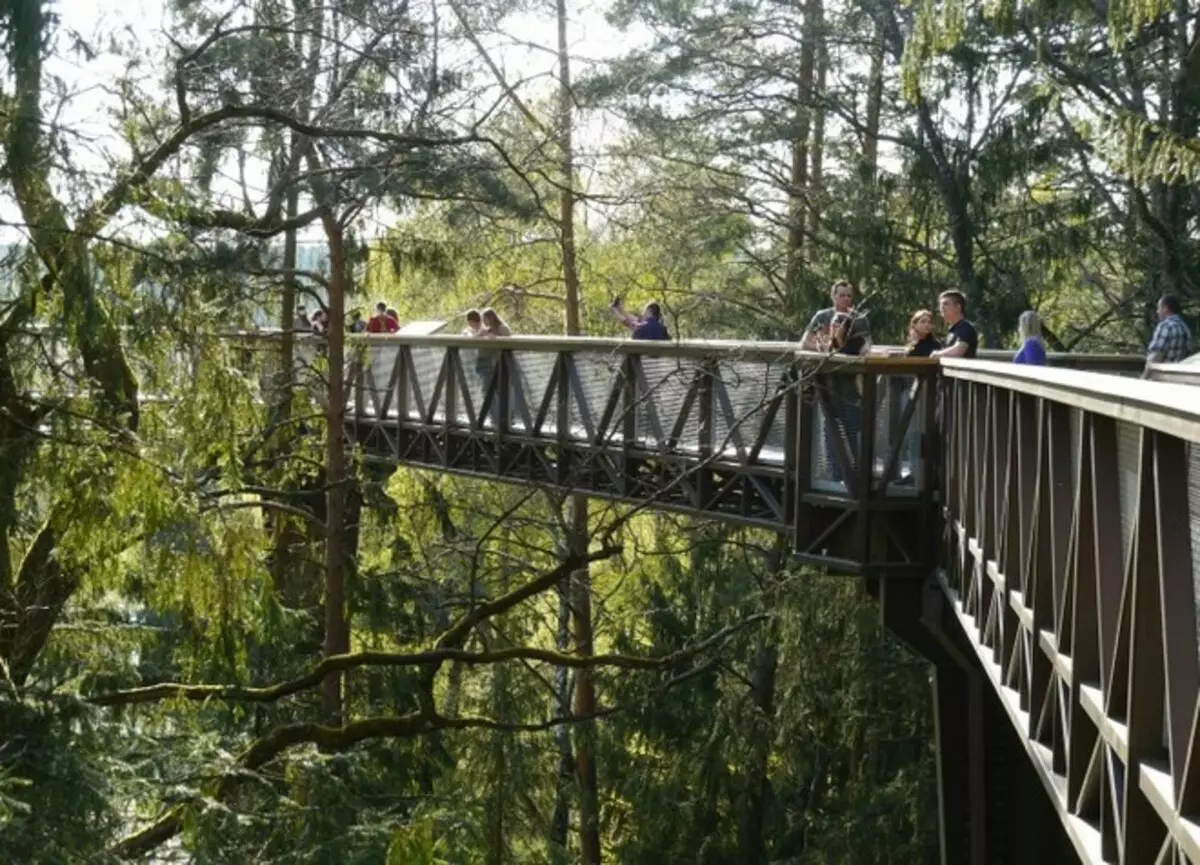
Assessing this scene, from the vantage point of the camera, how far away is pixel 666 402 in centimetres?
1276

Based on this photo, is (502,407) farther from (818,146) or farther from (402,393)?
(818,146)

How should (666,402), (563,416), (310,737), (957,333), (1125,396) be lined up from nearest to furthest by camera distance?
(1125,396), (957,333), (310,737), (666,402), (563,416)

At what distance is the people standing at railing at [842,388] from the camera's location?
34.9 feet

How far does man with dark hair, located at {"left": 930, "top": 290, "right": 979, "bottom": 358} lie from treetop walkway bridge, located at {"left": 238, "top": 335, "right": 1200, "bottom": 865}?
0.58 ft

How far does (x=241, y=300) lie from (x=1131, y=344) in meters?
11.4

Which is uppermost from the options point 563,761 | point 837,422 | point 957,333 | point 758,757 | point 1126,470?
point 957,333

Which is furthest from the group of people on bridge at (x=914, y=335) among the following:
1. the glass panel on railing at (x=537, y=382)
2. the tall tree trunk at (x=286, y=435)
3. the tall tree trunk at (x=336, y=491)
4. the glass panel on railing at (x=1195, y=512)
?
the glass panel on railing at (x=1195, y=512)

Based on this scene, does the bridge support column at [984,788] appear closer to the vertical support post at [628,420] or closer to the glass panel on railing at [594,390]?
the vertical support post at [628,420]

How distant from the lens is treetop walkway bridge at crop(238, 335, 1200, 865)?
3.63 metres

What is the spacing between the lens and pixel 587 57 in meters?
20.0

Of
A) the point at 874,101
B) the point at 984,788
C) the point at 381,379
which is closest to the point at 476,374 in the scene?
the point at 381,379

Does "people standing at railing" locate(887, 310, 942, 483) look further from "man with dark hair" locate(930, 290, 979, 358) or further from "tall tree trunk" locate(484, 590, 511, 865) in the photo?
"tall tree trunk" locate(484, 590, 511, 865)

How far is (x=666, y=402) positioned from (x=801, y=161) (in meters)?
10.1

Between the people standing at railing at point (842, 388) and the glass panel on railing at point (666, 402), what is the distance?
1443 millimetres
